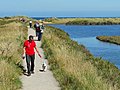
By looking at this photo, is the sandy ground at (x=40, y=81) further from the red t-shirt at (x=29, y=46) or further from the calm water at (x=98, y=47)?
the calm water at (x=98, y=47)

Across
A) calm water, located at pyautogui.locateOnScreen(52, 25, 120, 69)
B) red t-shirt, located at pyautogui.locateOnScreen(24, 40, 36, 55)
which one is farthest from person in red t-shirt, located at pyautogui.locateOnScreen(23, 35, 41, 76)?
calm water, located at pyautogui.locateOnScreen(52, 25, 120, 69)

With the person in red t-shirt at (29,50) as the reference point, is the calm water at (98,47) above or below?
below

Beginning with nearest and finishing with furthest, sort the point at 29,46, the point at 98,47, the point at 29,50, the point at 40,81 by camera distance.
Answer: the point at 40,81, the point at 29,46, the point at 29,50, the point at 98,47

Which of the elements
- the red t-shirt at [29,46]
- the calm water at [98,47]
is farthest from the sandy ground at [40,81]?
the calm water at [98,47]

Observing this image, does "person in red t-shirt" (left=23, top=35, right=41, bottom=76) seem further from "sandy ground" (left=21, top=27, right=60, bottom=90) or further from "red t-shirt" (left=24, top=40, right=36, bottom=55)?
"sandy ground" (left=21, top=27, right=60, bottom=90)

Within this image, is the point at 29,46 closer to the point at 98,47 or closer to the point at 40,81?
the point at 40,81

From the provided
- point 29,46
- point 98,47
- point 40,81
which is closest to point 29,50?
point 29,46

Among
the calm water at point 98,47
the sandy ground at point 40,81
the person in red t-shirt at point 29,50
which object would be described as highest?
the person in red t-shirt at point 29,50

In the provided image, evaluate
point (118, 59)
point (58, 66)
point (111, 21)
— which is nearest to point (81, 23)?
point (111, 21)

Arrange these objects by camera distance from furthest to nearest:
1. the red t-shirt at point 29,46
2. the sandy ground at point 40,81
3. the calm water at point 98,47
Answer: the calm water at point 98,47
the red t-shirt at point 29,46
the sandy ground at point 40,81

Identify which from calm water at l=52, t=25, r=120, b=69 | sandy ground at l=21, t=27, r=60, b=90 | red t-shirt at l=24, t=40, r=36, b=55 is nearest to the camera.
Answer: sandy ground at l=21, t=27, r=60, b=90

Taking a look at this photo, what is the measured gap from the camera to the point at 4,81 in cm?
1286

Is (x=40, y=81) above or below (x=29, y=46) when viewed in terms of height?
below

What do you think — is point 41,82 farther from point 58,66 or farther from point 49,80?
point 58,66
